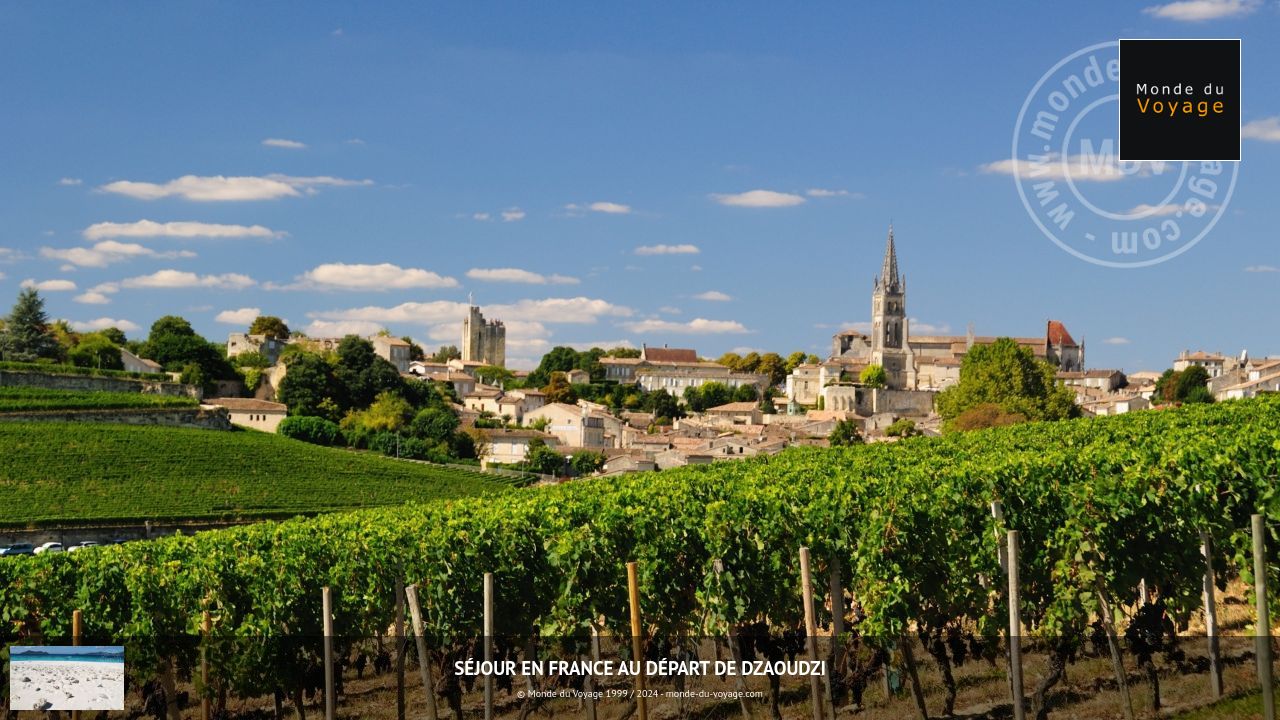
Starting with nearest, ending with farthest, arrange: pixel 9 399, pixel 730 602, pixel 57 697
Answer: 1. pixel 57 697
2. pixel 730 602
3. pixel 9 399

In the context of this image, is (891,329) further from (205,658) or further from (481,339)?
(205,658)

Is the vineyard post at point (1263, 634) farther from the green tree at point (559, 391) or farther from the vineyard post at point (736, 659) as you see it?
the green tree at point (559, 391)

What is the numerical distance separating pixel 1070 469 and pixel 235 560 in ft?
30.8

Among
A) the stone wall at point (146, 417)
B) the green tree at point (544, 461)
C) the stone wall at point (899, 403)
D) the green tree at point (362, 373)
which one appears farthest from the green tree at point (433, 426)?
the stone wall at point (899, 403)

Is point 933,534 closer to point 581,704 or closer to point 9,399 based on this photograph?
point 581,704

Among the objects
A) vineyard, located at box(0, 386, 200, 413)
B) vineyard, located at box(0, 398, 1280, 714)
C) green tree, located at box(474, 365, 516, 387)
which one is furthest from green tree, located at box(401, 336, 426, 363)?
vineyard, located at box(0, 398, 1280, 714)

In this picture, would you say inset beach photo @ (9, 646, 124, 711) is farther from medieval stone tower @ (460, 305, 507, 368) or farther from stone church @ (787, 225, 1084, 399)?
medieval stone tower @ (460, 305, 507, 368)

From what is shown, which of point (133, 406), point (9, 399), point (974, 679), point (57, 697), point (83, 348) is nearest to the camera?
point (57, 697)

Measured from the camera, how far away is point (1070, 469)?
14.0m

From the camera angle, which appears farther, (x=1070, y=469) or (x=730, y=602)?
(x=1070, y=469)

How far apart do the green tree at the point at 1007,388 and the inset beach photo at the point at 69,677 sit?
172 ft

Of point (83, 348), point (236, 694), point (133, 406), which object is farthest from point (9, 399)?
point (236, 694)

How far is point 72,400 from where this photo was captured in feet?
212

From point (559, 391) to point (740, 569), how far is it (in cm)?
9406
